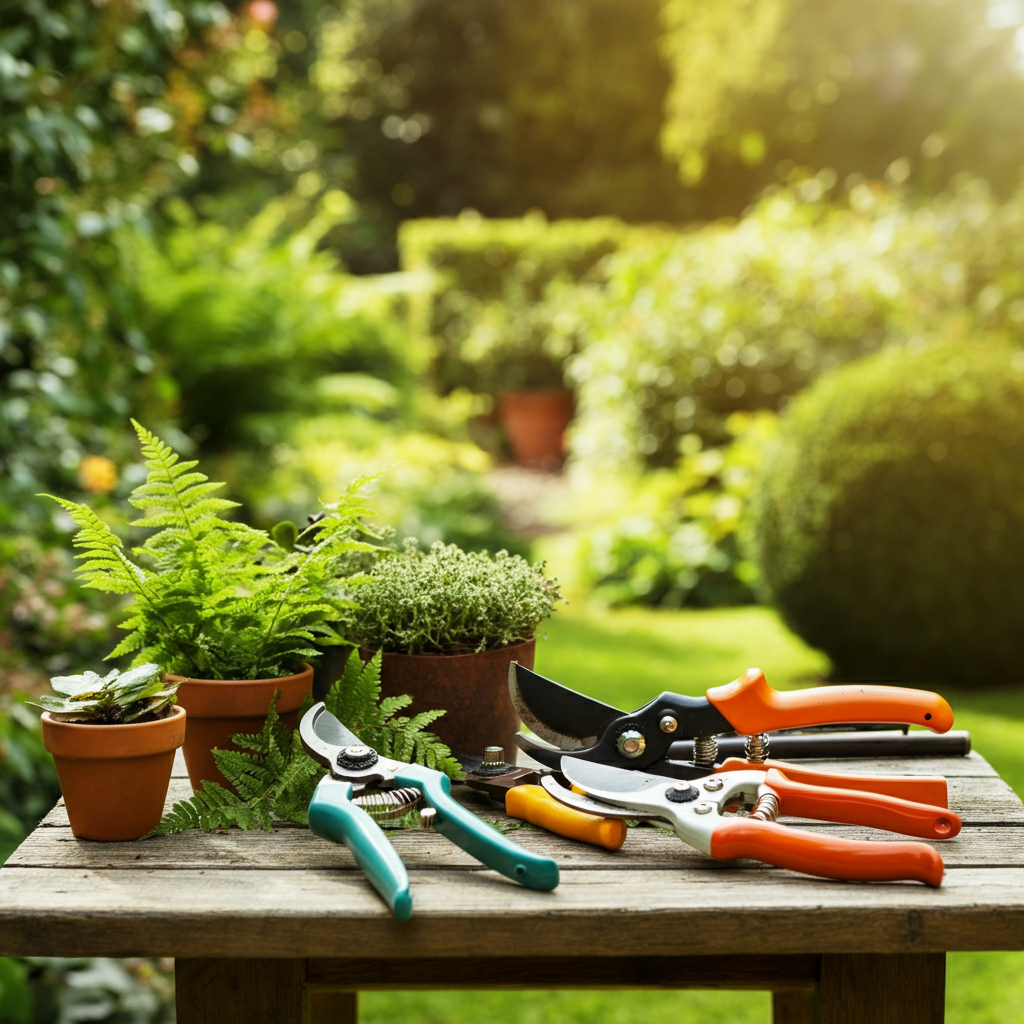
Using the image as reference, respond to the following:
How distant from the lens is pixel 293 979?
1.21m

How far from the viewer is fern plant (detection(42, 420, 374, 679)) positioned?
4.22 ft

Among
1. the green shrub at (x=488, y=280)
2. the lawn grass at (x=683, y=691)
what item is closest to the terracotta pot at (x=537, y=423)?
the green shrub at (x=488, y=280)

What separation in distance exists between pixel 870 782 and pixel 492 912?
0.47 meters

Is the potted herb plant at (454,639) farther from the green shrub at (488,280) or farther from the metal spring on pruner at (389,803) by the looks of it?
the green shrub at (488,280)

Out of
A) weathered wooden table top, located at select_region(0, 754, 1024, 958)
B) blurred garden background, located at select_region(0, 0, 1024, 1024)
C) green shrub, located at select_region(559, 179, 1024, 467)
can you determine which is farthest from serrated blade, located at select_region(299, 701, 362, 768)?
green shrub, located at select_region(559, 179, 1024, 467)

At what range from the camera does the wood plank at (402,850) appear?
3.72 ft

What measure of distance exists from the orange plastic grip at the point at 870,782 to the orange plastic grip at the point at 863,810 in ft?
0.17

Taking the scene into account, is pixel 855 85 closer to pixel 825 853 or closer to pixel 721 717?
pixel 721 717

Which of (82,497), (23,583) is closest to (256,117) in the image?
(82,497)

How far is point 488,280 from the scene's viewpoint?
12.7 m

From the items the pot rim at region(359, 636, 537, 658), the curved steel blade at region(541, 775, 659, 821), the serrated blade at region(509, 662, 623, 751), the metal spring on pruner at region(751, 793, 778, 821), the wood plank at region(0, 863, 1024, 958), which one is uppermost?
the pot rim at region(359, 636, 537, 658)

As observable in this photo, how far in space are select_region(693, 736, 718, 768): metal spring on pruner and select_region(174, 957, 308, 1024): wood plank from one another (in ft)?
1.64

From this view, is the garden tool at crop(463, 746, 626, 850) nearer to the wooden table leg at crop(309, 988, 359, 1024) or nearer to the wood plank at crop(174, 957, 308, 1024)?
the wood plank at crop(174, 957, 308, 1024)

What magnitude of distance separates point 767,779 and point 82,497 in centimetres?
294
